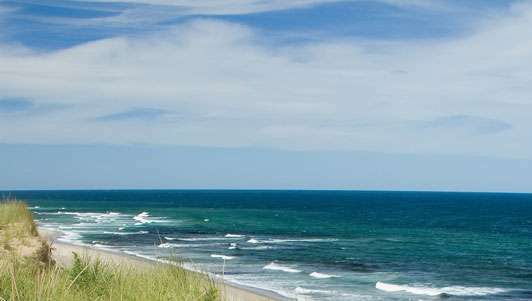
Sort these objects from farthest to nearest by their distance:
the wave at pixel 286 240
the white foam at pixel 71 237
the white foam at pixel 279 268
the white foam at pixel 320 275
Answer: the wave at pixel 286 240 → the white foam at pixel 71 237 → the white foam at pixel 279 268 → the white foam at pixel 320 275

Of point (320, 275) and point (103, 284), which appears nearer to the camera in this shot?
point (103, 284)

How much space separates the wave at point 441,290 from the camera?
35.7 m

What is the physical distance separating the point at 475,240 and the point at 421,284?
120 feet

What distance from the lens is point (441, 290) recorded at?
37062mm

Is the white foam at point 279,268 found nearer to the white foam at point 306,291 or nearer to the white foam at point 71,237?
the white foam at point 306,291

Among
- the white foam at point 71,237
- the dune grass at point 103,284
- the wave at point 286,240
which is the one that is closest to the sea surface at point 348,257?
the wave at point 286,240

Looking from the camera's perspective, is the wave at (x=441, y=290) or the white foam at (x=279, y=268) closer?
the wave at (x=441, y=290)

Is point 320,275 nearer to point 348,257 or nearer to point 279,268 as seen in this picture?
point 279,268

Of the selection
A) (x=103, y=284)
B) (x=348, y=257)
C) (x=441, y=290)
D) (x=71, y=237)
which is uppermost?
(x=103, y=284)

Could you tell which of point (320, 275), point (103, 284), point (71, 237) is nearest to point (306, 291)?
point (320, 275)

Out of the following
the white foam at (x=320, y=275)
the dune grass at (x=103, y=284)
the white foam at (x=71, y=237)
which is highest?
the dune grass at (x=103, y=284)

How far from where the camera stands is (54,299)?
7.91 m

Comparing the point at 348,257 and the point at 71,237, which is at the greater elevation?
the point at 71,237

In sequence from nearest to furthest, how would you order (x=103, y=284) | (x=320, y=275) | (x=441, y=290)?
(x=103, y=284) → (x=441, y=290) → (x=320, y=275)
